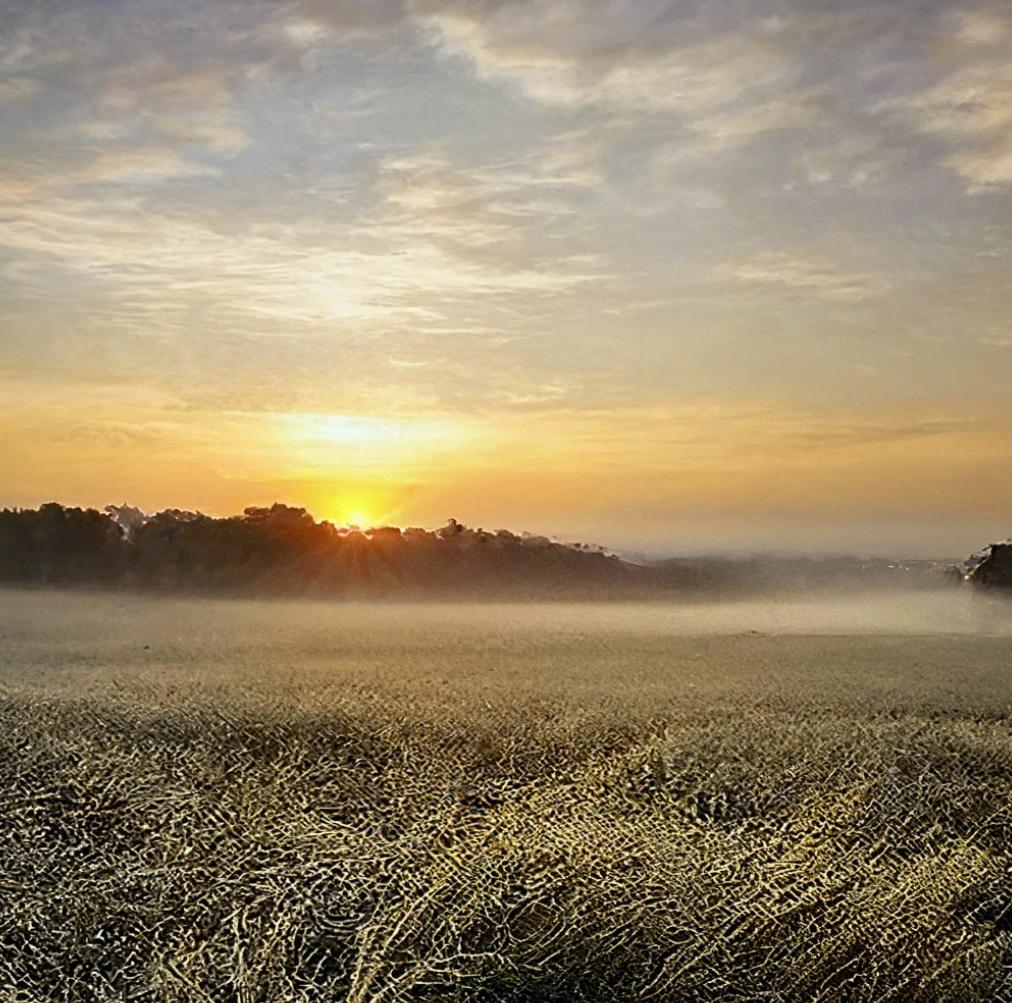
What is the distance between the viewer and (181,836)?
5.18 m

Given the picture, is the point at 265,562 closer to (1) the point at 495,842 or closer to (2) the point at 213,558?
(2) the point at 213,558

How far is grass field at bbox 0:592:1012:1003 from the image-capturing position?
439 centimetres

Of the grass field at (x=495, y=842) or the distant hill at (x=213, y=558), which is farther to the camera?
the distant hill at (x=213, y=558)

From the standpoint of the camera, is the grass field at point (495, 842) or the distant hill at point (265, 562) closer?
the grass field at point (495, 842)

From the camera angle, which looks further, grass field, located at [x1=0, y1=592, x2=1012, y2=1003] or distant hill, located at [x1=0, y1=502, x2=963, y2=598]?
distant hill, located at [x1=0, y1=502, x2=963, y2=598]

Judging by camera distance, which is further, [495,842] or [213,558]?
[213,558]

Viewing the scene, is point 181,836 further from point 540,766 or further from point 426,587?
point 426,587

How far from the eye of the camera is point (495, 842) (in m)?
5.01

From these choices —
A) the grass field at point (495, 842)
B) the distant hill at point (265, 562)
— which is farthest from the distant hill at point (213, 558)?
the grass field at point (495, 842)

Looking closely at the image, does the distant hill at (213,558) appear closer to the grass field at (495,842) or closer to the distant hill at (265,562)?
the distant hill at (265,562)

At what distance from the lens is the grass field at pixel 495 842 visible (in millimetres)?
4391

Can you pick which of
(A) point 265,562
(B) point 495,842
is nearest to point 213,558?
(A) point 265,562

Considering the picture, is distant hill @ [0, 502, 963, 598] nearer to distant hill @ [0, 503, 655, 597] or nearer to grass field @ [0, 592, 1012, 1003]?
distant hill @ [0, 503, 655, 597]

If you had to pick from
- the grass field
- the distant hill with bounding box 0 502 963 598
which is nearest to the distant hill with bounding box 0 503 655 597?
the distant hill with bounding box 0 502 963 598
